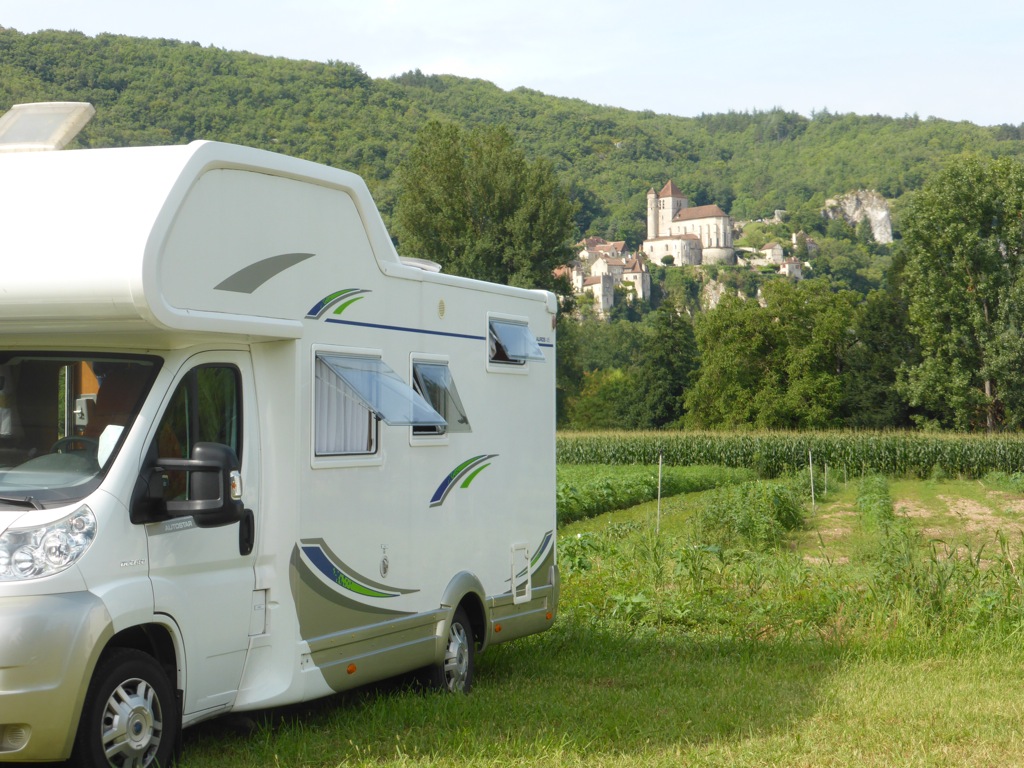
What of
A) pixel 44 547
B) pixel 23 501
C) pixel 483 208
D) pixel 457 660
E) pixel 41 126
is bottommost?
pixel 457 660

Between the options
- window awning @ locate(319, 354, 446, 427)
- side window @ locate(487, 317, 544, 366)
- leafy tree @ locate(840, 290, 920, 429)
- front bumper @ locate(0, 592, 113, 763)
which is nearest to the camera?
front bumper @ locate(0, 592, 113, 763)

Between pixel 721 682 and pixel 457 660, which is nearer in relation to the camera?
pixel 457 660

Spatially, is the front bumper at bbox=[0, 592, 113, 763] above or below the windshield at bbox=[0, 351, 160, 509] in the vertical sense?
below

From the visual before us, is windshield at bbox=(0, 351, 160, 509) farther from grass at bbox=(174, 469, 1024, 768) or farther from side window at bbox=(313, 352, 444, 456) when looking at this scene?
grass at bbox=(174, 469, 1024, 768)

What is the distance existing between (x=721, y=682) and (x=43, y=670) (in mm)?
5280

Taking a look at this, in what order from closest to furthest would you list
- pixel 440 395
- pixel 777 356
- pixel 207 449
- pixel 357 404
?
pixel 207 449
pixel 357 404
pixel 440 395
pixel 777 356

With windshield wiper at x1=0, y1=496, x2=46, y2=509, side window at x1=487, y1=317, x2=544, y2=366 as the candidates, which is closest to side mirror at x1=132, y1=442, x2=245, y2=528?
windshield wiper at x1=0, y1=496, x2=46, y2=509

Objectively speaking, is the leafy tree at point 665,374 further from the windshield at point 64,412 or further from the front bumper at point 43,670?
the front bumper at point 43,670

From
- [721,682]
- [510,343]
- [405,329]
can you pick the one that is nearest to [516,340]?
[510,343]

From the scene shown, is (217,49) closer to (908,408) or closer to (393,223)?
(393,223)

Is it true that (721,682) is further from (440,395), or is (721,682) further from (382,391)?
(382,391)

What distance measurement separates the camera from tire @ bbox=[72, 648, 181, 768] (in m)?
5.26

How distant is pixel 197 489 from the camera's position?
5.64 metres

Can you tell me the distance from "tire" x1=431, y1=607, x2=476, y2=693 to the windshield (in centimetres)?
318
